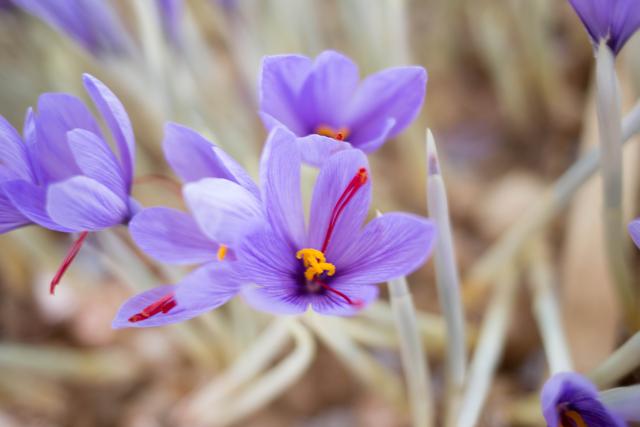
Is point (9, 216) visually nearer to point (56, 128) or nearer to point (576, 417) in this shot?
point (56, 128)

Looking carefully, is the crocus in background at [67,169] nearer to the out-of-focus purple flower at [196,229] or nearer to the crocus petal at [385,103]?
the out-of-focus purple flower at [196,229]

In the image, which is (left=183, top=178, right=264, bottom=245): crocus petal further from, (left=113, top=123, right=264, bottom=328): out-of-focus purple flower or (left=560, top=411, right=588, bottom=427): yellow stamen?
(left=560, top=411, right=588, bottom=427): yellow stamen

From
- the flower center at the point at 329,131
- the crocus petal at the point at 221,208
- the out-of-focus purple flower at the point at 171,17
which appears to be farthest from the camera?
the out-of-focus purple flower at the point at 171,17

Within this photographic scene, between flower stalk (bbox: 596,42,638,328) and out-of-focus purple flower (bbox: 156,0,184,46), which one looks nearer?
flower stalk (bbox: 596,42,638,328)

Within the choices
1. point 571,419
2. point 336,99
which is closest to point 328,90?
point 336,99

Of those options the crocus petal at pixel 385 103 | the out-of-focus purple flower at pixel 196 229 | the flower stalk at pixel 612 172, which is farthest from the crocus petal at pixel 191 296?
the flower stalk at pixel 612 172

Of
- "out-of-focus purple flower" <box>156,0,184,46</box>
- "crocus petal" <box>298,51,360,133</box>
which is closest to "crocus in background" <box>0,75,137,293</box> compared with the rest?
"crocus petal" <box>298,51,360,133</box>
